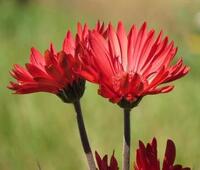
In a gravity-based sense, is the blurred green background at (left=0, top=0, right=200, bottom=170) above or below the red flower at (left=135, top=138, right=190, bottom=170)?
above

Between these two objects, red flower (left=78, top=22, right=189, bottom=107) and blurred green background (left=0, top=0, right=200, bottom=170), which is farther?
Result: blurred green background (left=0, top=0, right=200, bottom=170)

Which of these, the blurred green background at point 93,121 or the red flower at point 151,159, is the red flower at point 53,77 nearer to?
the red flower at point 151,159

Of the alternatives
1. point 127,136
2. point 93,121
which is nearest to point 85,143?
point 127,136

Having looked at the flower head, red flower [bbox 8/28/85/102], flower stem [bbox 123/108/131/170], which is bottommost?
the flower head

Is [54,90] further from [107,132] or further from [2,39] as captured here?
[2,39]

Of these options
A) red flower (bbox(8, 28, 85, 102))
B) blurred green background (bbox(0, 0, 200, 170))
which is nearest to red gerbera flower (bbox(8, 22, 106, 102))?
red flower (bbox(8, 28, 85, 102))

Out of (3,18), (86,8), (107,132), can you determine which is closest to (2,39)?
(3,18)

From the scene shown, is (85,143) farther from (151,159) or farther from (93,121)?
(93,121)

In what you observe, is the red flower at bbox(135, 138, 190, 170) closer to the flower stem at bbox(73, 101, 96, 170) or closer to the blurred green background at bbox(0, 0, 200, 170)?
the flower stem at bbox(73, 101, 96, 170)
